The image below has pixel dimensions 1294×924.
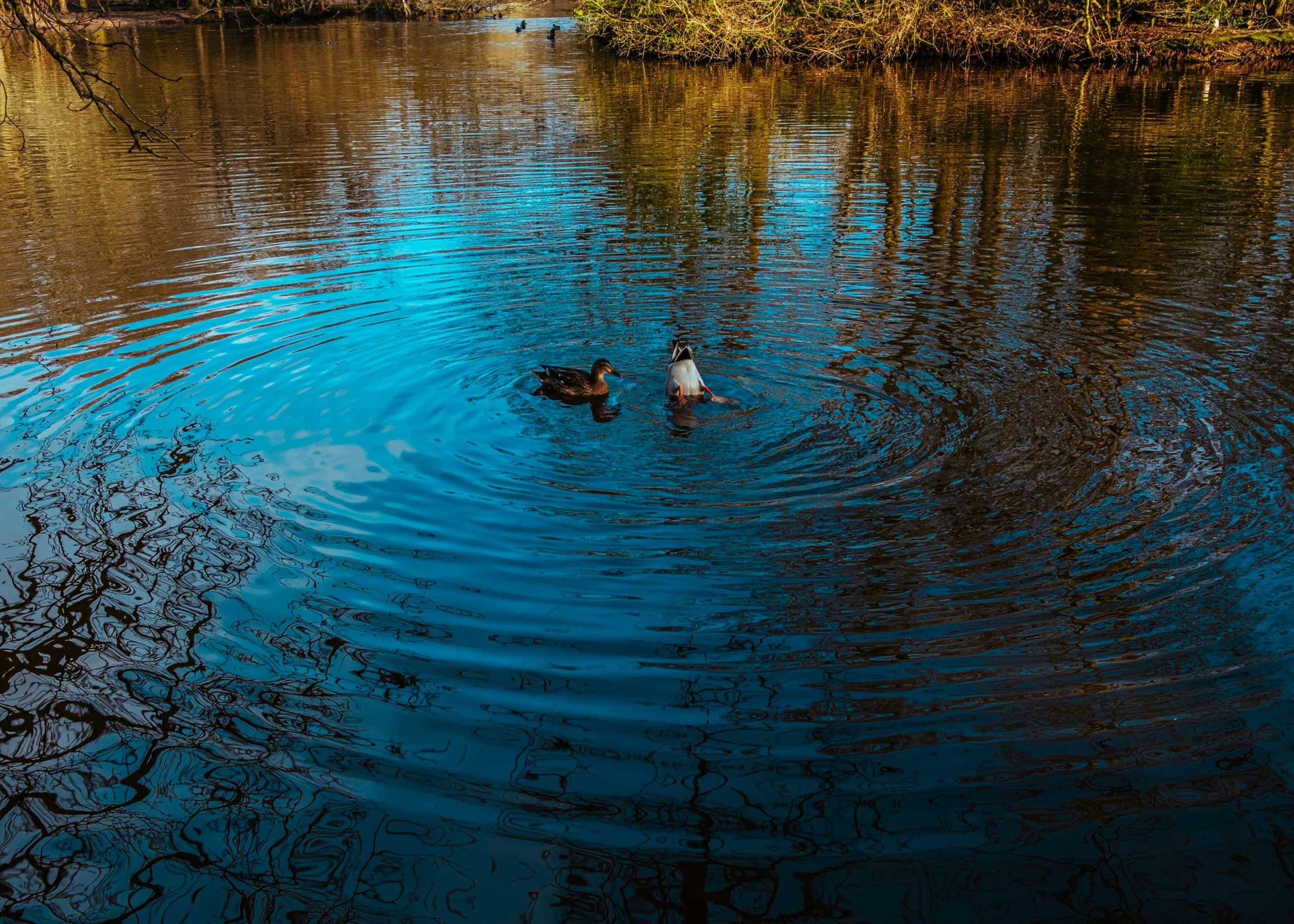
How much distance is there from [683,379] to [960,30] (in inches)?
1238

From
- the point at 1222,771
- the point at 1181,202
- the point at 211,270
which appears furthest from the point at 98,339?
the point at 1181,202

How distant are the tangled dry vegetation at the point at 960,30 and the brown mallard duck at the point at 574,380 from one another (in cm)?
3016

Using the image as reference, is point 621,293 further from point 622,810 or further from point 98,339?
point 622,810

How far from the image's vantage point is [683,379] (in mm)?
7906

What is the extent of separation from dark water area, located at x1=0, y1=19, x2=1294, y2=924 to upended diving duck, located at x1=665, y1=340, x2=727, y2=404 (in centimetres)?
29

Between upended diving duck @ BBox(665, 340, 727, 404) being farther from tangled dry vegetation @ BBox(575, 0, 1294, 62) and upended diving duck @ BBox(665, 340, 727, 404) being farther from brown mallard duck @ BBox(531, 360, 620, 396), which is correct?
tangled dry vegetation @ BBox(575, 0, 1294, 62)

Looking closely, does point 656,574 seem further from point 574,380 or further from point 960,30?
point 960,30

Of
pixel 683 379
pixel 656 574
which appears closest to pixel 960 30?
pixel 683 379

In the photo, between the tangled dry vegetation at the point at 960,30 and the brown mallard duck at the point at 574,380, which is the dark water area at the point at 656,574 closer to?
the brown mallard duck at the point at 574,380

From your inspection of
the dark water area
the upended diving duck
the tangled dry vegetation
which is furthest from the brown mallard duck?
the tangled dry vegetation

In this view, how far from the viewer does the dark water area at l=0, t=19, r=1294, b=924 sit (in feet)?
12.8

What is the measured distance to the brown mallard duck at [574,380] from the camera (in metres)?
8.19

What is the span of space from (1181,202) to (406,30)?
162 ft

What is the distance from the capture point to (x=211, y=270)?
41.3ft
